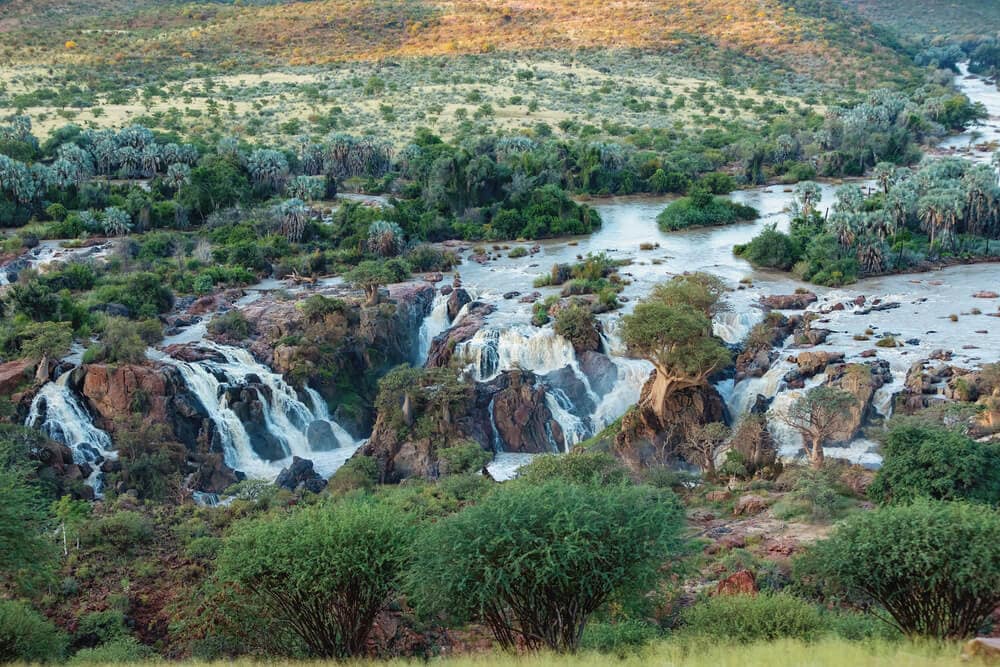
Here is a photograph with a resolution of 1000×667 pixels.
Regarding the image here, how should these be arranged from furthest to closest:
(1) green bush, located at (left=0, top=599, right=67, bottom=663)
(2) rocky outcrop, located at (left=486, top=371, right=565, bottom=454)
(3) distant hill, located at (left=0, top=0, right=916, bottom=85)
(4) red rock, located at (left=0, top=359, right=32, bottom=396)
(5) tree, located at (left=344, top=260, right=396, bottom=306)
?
(3) distant hill, located at (left=0, top=0, right=916, bottom=85), (5) tree, located at (left=344, top=260, right=396, bottom=306), (2) rocky outcrop, located at (left=486, top=371, right=565, bottom=454), (4) red rock, located at (left=0, top=359, right=32, bottom=396), (1) green bush, located at (left=0, top=599, right=67, bottom=663)

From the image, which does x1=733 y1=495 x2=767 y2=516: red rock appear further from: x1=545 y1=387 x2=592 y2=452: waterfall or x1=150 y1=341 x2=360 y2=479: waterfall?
x1=150 y1=341 x2=360 y2=479: waterfall

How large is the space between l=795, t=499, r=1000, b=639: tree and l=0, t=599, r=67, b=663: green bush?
13.6 m

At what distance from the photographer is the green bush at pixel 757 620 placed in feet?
54.9

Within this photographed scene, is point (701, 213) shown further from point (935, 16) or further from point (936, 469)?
point (935, 16)

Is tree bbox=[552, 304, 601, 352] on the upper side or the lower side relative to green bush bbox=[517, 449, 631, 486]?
lower

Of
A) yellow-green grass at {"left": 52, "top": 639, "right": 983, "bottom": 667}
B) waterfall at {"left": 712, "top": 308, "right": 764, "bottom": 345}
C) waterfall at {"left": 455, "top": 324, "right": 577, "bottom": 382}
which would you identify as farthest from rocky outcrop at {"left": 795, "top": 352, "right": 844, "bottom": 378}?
yellow-green grass at {"left": 52, "top": 639, "right": 983, "bottom": 667}

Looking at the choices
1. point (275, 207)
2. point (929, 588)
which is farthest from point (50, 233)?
point (929, 588)

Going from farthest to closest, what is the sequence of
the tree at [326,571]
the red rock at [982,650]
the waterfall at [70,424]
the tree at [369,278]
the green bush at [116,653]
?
1. the tree at [369,278]
2. the waterfall at [70,424]
3. the green bush at [116,653]
4. the tree at [326,571]
5. the red rock at [982,650]

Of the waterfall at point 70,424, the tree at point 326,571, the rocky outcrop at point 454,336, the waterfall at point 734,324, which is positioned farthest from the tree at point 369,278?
the tree at point 326,571

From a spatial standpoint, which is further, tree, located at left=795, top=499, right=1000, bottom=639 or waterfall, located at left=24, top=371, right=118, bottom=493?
waterfall, located at left=24, top=371, right=118, bottom=493

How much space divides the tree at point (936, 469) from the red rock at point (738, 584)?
5506 millimetres

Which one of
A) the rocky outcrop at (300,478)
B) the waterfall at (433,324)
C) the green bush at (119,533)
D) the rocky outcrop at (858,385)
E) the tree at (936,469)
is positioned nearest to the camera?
the green bush at (119,533)

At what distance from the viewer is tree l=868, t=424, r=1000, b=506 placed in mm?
24203

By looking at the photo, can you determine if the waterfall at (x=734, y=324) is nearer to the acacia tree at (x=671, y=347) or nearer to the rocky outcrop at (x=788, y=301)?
the rocky outcrop at (x=788, y=301)
